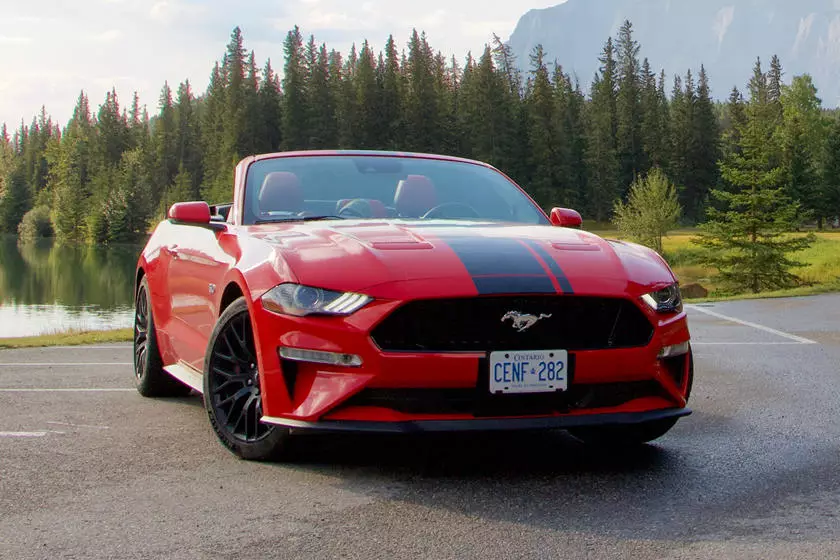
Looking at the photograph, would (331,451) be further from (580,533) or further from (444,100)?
(444,100)

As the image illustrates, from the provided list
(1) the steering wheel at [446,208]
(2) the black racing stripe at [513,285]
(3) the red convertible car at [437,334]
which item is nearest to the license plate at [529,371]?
(3) the red convertible car at [437,334]

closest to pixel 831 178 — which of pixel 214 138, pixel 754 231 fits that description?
pixel 754 231

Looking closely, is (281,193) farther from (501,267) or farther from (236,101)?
(236,101)

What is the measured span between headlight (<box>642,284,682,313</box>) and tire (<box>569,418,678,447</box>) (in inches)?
20.3

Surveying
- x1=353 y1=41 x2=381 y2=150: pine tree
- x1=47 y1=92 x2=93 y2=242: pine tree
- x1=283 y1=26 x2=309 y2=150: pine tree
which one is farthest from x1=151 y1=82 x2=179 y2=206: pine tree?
x1=353 y1=41 x2=381 y2=150: pine tree

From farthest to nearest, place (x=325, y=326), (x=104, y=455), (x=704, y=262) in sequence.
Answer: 1. (x=704, y=262)
2. (x=104, y=455)
3. (x=325, y=326)

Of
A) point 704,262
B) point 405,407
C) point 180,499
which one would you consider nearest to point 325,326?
point 405,407

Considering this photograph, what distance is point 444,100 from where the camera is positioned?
388 ft

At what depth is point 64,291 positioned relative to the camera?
2360 inches

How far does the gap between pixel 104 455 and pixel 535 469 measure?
2.02 metres

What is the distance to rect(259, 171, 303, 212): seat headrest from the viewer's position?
5.66 meters

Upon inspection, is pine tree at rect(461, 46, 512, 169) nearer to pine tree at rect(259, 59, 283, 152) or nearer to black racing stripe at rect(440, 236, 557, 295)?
pine tree at rect(259, 59, 283, 152)

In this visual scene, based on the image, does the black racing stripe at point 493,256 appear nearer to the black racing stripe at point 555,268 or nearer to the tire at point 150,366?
the black racing stripe at point 555,268

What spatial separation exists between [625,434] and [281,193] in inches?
89.2
